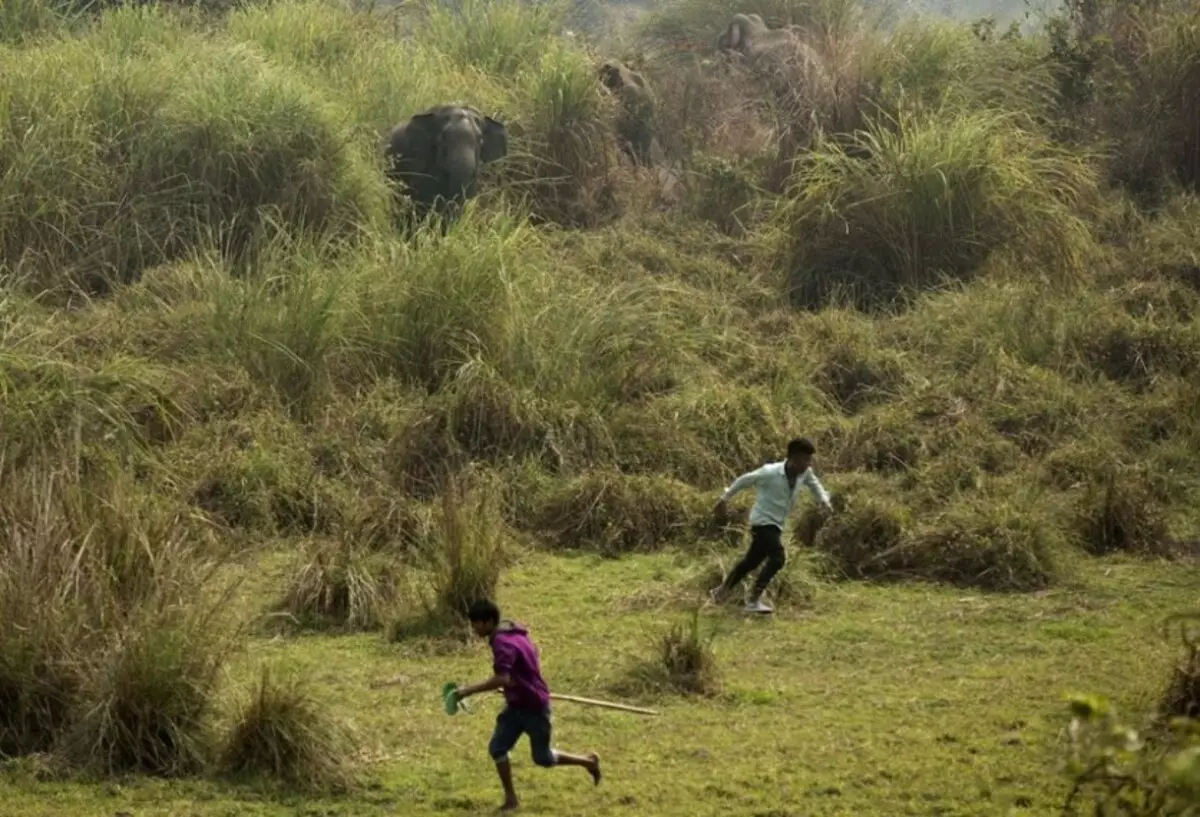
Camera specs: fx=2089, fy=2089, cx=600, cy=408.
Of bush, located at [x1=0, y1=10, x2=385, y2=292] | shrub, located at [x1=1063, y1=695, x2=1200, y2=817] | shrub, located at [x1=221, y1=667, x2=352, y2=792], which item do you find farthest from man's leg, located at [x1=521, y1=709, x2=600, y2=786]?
bush, located at [x1=0, y1=10, x2=385, y2=292]

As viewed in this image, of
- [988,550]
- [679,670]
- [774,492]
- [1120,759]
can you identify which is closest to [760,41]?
[988,550]

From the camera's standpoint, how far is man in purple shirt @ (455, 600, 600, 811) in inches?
259

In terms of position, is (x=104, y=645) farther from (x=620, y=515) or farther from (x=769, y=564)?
(x=620, y=515)

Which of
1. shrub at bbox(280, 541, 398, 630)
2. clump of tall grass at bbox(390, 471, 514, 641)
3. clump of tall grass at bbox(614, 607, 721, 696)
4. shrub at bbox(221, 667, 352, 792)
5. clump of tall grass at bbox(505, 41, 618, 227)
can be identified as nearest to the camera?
shrub at bbox(221, 667, 352, 792)

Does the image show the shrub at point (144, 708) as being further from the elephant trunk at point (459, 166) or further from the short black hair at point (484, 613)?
the elephant trunk at point (459, 166)

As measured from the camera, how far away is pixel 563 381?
12.7 metres

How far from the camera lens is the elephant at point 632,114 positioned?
18.8 meters

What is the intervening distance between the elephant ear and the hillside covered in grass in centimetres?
26

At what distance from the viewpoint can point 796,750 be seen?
7.41m

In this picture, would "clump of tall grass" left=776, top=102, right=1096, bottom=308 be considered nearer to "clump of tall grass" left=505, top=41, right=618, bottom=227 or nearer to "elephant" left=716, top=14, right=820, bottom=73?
"clump of tall grass" left=505, top=41, right=618, bottom=227

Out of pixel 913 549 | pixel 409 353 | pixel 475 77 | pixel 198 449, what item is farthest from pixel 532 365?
pixel 475 77

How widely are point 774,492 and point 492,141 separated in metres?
8.11

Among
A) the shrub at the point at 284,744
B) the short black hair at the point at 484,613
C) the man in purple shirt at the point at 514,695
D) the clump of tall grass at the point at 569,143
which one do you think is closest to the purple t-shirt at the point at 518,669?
the man in purple shirt at the point at 514,695

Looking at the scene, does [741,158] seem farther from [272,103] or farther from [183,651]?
[183,651]
